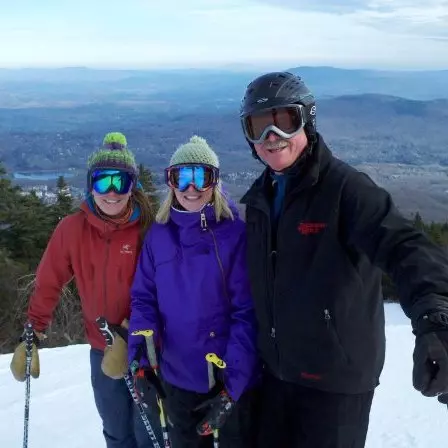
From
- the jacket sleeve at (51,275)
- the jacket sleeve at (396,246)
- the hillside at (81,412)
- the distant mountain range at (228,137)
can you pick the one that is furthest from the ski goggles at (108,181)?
the distant mountain range at (228,137)

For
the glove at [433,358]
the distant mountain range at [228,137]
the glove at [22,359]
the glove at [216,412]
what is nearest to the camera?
the glove at [433,358]

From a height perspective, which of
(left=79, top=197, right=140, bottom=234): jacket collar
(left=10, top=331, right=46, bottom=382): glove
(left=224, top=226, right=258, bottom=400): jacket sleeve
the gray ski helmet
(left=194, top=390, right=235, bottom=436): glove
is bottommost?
(left=10, top=331, right=46, bottom=382): glove

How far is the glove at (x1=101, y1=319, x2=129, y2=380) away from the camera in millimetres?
2742

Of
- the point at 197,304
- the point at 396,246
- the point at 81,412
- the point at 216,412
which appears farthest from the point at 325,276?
the point at 81,412

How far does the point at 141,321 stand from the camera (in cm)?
254

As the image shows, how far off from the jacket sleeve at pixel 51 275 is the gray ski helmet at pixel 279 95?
131cm

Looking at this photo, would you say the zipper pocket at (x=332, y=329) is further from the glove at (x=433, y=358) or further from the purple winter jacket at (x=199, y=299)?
the glove at (x=433, y=358)

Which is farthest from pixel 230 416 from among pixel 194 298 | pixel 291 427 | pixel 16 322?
pixel 16 322

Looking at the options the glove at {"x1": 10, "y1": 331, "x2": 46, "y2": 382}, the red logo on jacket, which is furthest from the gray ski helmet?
the glove at {"x1": 10, "y1": 331, "x2": 46, "y2": 382}

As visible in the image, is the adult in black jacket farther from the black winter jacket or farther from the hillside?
the hillside

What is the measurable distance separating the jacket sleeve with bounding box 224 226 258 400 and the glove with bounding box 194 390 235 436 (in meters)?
0.04

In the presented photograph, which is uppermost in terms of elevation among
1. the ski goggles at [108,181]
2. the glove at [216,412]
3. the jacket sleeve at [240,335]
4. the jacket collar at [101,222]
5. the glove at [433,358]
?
the ski goggles at [108,181]

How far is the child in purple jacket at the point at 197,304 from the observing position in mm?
2381

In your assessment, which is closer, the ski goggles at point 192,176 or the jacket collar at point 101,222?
the ski goggles at point 192,176
